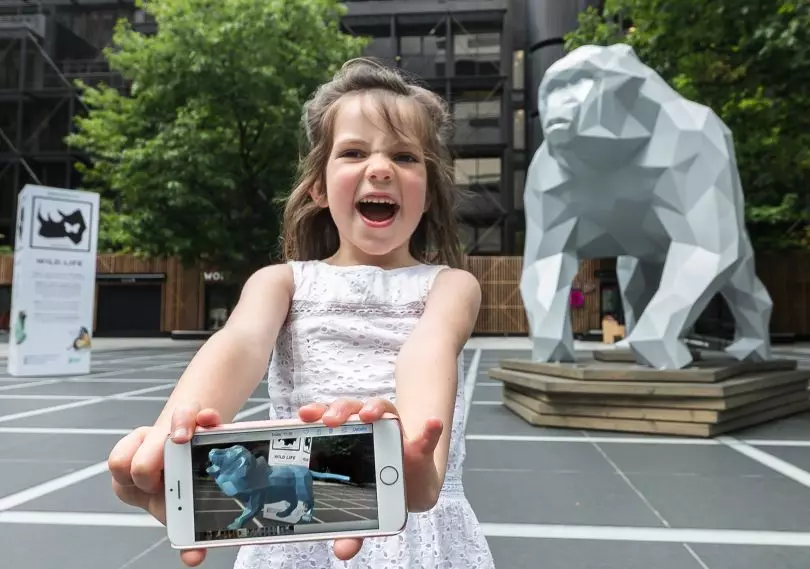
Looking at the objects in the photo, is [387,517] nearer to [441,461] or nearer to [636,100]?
[441,461]

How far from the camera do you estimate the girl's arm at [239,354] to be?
1.09 metres

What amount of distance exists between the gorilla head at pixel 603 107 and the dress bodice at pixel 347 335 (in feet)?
15.0

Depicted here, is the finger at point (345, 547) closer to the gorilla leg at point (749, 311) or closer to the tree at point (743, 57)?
the gorilla leg at point (749, 311)

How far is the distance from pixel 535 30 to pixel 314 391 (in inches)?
1063

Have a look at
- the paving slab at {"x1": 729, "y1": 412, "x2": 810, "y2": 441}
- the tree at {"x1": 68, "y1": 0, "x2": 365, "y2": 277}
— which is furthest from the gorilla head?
the tree at {"x1": 68, "y1": 0, "x2": 365, "y2": 277}

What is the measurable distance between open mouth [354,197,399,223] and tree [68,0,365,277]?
14083mm

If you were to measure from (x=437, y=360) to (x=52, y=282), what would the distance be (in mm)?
10298

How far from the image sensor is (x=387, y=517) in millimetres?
911

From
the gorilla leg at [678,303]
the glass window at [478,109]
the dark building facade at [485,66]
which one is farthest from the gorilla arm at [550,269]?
the glass window at [478,109]

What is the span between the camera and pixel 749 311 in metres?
6.22

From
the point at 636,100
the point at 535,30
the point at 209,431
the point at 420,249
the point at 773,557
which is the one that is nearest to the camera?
the point at 209,431

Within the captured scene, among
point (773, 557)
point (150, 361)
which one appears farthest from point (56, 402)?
point (773, 557)

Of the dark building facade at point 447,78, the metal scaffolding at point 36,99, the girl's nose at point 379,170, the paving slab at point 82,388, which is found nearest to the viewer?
the girl's nose at point 379,170

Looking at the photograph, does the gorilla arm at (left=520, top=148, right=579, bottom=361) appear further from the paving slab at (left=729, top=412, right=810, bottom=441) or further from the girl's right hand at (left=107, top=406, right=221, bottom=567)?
the girl's right hand at (left=107, top=406, right=221, bottom=567)
